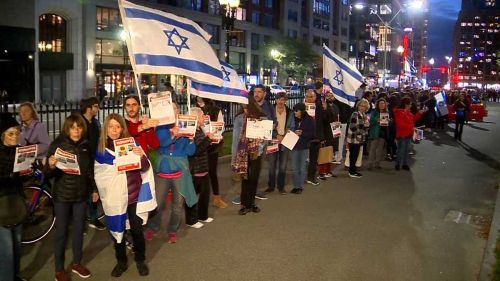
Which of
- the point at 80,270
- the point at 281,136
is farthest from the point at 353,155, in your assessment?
the point at 80,270

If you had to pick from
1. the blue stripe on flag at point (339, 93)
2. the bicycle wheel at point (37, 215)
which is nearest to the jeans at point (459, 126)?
the blue stripe on flag at point (339, 93)

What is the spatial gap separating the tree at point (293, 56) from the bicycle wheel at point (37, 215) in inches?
2579

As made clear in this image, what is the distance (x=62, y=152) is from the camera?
5398 mm

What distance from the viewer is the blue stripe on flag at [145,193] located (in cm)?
579

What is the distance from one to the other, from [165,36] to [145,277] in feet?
9.77

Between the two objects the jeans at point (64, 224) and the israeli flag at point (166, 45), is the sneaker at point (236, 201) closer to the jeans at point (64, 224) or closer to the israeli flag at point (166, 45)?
the israeli flag at point (166, 45)

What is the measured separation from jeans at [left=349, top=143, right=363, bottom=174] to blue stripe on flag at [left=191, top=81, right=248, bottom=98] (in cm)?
432

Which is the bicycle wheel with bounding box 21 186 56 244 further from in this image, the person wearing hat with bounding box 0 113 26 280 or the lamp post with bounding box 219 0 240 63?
the lamp post with bounding box 219 0 240 63

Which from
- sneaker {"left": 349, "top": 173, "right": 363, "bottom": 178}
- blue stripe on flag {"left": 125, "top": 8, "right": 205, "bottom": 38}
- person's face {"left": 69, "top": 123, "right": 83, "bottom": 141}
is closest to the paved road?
sneaker {"left": 349, "top": 173, "right": 363, "bottom": 178}

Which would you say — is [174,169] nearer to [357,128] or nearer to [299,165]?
[299,165]

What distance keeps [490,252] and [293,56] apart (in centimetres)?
6604

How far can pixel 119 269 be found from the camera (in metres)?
5.80

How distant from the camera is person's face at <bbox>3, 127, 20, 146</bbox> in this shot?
5.64m

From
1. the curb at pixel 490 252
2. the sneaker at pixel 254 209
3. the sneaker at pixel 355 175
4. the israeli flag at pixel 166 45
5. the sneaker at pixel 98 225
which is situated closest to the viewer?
the curb at pixel 490 252
